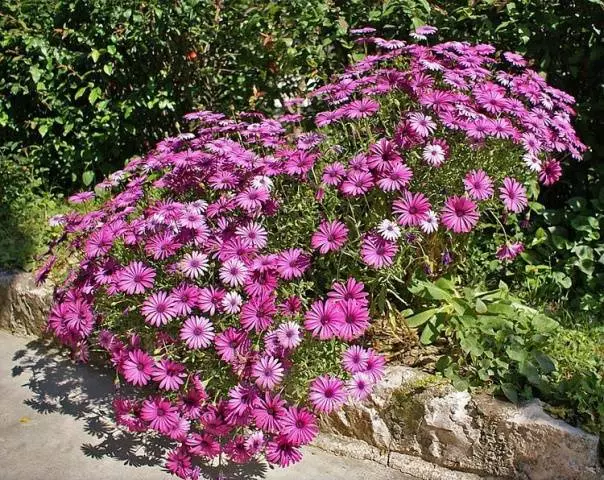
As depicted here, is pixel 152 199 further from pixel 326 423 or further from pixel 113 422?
pixel 326 423

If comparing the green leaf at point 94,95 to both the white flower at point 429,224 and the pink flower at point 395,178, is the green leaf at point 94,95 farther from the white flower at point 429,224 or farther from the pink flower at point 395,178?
the white flower at point 429,224

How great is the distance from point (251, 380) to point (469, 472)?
3.05 ft

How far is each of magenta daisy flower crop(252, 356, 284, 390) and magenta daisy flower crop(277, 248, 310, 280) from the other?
315mm

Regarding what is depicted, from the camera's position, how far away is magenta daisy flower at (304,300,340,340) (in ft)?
8.09

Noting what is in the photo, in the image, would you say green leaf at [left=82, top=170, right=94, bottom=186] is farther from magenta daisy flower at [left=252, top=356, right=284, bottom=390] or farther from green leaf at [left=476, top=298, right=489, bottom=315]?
green leaf at [left=476, top=298, right=489, bottom=315]

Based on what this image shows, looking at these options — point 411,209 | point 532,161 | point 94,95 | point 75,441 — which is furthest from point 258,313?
point 94,95

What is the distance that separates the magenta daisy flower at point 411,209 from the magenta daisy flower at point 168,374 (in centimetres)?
97

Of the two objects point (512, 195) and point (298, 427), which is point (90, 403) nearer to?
point (298, 427)

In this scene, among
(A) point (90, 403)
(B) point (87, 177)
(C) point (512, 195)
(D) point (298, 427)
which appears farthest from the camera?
(B) point (87, 177)

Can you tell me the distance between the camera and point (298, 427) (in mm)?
2467

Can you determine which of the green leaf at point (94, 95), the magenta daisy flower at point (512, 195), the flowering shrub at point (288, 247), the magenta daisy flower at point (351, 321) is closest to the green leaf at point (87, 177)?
the green leaf at point (94, 95)

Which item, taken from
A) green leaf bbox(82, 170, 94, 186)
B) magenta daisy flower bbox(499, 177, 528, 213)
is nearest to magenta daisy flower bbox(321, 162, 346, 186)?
magenta daisy flower bbox(499, 177, 528, 213)

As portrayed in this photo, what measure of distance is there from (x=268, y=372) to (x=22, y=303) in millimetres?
2113

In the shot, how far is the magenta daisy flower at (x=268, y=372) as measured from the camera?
2473mm
